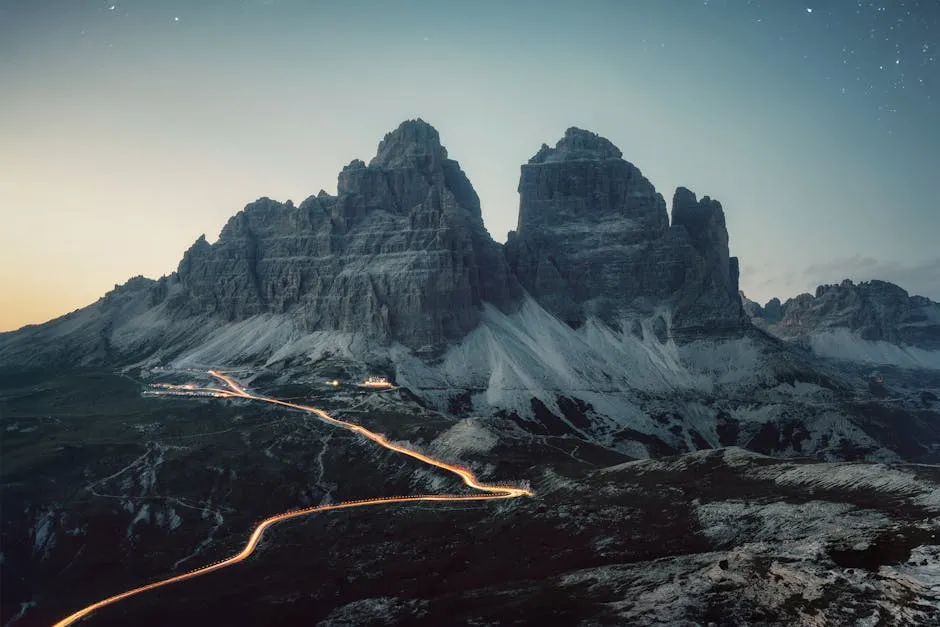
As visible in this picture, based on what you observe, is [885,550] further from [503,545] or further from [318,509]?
[318,509]

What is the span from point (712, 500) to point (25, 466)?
174 metres

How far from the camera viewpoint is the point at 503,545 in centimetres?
12619

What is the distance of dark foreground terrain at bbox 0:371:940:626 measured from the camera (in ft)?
263

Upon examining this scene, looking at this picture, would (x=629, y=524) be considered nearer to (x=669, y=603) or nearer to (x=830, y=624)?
(x=669, y=603)

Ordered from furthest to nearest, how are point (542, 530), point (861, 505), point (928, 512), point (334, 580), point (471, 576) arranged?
point (542, 530) → point (334, 580) → point (471, 576) → point (861, 505) → point (928, 512)

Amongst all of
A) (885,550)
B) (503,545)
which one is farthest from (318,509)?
(885,550)

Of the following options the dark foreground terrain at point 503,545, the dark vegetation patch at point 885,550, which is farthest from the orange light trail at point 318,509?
the dark vegetation patch at point 885,550

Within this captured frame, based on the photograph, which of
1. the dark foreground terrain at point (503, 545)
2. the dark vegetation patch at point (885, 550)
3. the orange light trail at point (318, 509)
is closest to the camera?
the dark vegetation patch at point (885, 550)

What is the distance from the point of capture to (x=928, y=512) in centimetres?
9519

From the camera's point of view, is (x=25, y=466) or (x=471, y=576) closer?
(x=471, y=576)

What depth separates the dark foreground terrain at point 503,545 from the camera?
263ft

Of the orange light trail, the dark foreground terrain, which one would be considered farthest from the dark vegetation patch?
the orange light trail

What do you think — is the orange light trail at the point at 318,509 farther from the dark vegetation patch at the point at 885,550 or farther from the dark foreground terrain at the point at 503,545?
the dark vegetation patch at the point at 885,550

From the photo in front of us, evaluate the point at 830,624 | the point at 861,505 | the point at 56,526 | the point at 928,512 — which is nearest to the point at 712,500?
the point at 861,505
